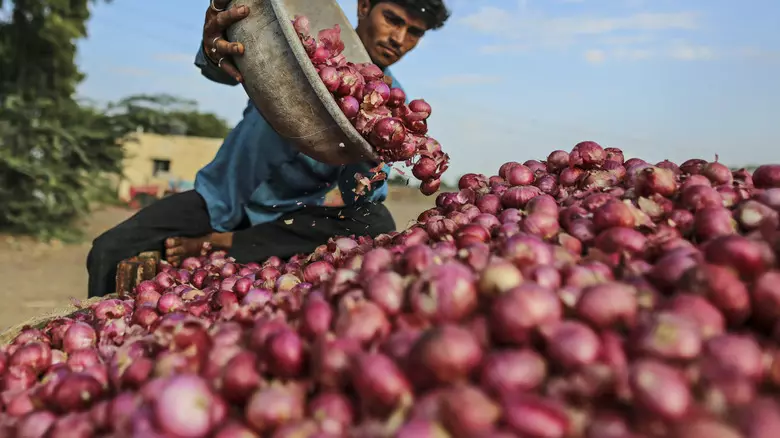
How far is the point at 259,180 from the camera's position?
145 inches

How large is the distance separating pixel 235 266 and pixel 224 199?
1.24 meters

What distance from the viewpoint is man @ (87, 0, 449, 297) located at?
3.34m

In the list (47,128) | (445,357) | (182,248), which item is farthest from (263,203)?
(47,128)

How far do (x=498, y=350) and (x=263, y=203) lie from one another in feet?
9.77

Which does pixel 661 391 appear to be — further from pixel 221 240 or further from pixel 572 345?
pixel 221 240

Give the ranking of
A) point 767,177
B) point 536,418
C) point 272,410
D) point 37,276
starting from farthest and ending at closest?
1. point 37,276
2. point 767,177
3. point 272,410
4. point 536,418

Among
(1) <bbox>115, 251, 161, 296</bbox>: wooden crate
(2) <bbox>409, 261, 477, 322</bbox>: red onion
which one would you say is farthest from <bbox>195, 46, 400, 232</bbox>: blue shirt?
(2) <bbox>409, 261, 477, 322</bbox>: red onion

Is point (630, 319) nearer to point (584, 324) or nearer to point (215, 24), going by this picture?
point (584, 324)

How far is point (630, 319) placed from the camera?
3.02 ft

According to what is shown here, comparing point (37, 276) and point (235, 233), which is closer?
point (235, 233)

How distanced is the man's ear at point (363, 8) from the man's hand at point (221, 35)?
1579 mm

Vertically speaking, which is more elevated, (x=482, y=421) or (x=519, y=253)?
(x=519, y=253)

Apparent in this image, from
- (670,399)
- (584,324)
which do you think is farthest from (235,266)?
(670,399)

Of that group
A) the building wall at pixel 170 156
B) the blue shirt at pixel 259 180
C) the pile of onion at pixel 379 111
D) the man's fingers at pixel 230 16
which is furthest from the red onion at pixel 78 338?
the building wall at pixel 170 156
